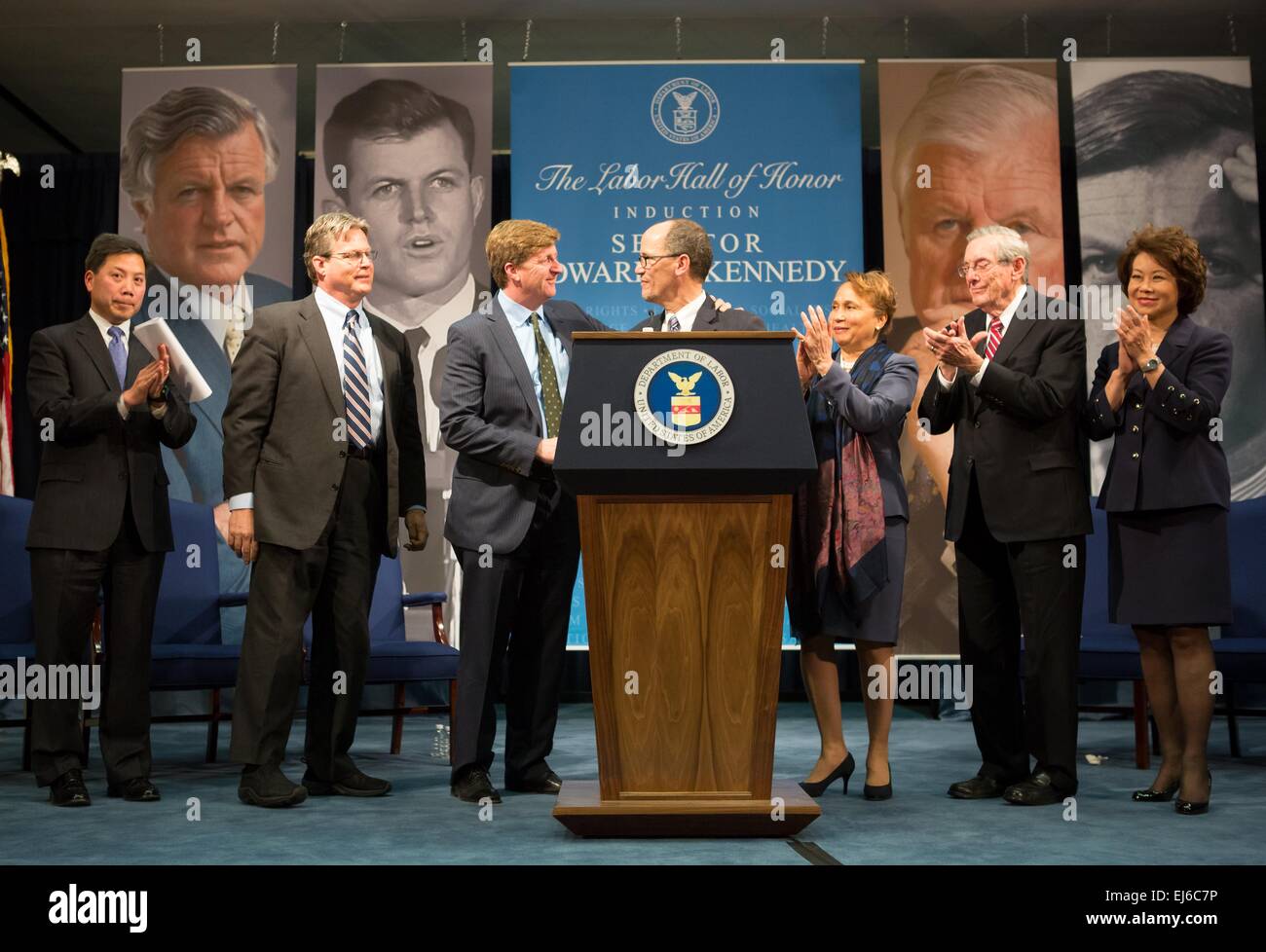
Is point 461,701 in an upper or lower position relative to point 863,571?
lower

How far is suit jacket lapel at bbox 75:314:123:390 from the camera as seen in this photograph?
372 centimetres

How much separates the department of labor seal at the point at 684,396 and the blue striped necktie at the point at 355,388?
1.20 meters

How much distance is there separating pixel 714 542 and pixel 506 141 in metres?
6.08

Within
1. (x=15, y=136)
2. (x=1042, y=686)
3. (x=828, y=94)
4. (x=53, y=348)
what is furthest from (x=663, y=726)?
(x=15, y=136)

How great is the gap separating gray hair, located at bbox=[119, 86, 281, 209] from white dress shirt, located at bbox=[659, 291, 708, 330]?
3.73 m

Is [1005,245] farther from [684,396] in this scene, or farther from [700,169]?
[700,169]

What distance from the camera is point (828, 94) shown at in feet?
21.0

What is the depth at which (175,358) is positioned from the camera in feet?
11.8

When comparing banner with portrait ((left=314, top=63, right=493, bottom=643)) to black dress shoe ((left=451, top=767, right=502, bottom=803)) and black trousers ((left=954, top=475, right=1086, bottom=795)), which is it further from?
black trousers ((left=954, top=475, right=1086, bottom=795))

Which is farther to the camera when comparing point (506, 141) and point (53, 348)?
point (506, 141)

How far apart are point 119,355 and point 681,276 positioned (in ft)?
5.75

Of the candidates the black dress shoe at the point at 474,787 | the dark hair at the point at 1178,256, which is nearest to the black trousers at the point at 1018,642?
the dark hair at the point at 1178,256
